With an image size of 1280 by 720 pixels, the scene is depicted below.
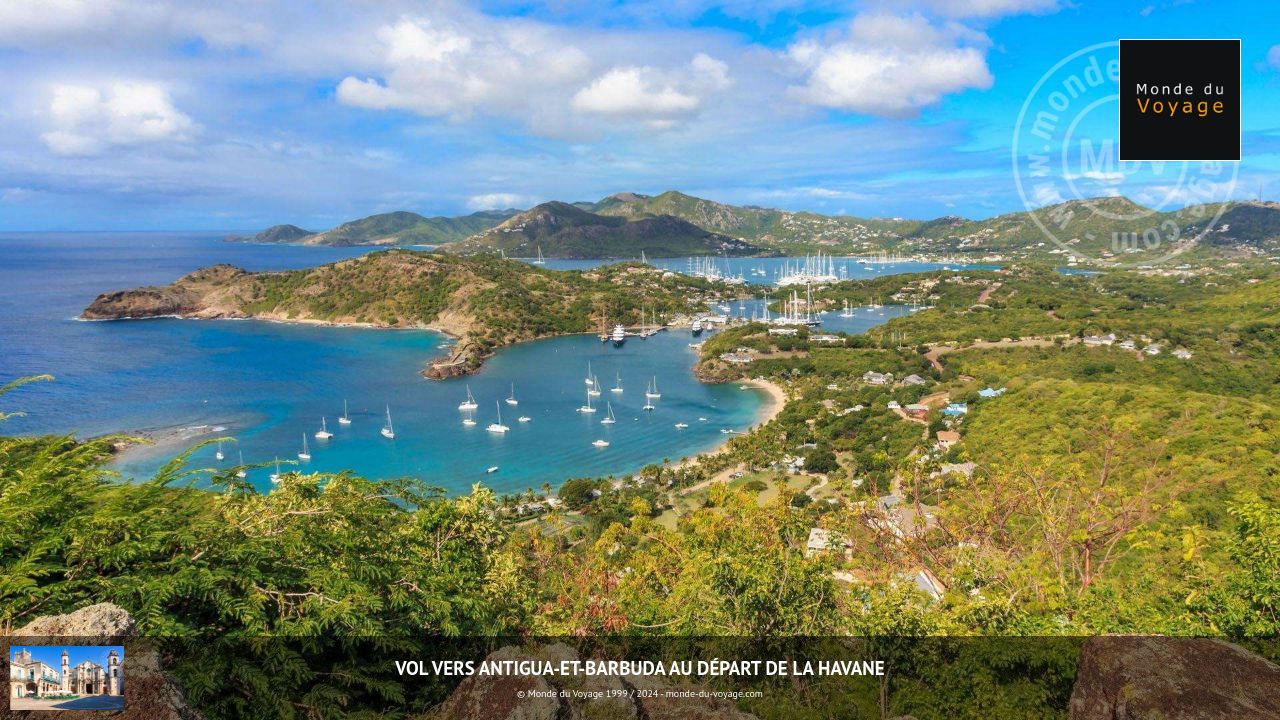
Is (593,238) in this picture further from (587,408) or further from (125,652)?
(125,652)

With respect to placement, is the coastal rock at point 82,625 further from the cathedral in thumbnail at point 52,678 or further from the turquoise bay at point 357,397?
the turquoise bay at point 357,397

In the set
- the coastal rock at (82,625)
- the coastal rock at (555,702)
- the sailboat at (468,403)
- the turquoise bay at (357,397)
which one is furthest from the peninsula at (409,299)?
the coastal rock at (82,625)

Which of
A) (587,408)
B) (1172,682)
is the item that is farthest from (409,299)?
(1172,682)

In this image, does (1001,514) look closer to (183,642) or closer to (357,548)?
(357,548)

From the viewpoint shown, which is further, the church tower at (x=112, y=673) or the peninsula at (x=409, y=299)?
the peninsula at (x=409, y=299)

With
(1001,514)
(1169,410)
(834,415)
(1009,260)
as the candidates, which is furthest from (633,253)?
(1001,514)

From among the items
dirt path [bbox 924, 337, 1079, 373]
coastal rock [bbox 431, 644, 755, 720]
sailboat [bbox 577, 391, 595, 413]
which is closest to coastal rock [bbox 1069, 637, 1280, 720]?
coastal rock [bbox 431, 644, 755, 720]
